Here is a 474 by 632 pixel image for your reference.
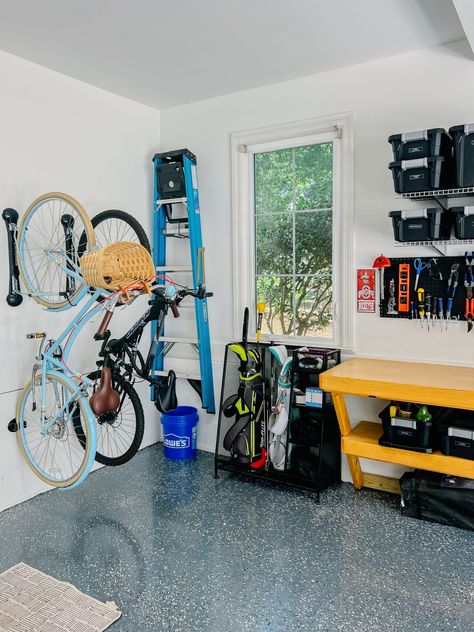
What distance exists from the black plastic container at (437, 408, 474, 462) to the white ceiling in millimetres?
2111

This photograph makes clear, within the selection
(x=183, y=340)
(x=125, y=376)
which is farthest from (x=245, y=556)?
(x=183, y=340)

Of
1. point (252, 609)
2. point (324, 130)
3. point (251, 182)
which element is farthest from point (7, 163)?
point (252, 609)

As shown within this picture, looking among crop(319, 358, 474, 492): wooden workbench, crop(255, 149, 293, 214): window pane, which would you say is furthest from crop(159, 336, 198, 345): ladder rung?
crop(319, 358, 474, 492): wooden workbench

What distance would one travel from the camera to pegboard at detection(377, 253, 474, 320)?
293 cm

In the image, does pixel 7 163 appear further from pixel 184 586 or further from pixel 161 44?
pixel 184 586

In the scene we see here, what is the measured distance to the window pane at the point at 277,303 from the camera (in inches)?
146

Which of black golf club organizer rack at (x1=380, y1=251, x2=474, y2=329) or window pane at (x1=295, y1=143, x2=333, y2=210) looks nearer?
black golf club organizer rack at (x1=380, y1=251, x2=474, y2=329)

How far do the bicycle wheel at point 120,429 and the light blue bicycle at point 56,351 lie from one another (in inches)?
4.1

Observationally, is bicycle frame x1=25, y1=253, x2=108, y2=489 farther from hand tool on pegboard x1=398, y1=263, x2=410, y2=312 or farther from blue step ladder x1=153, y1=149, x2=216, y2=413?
hand tool on pegboard x1=398, y1=263, x2=410, y2=312

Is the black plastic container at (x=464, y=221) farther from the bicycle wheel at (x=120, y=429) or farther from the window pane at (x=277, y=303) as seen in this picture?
the bicycle wheel at (x=120, y=429)

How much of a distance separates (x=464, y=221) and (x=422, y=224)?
0.22 meters

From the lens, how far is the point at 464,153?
2.55 metres

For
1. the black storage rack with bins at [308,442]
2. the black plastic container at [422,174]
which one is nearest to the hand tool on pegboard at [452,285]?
Answer: the black plastic container at [422,174]

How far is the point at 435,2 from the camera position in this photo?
241 centimetres
